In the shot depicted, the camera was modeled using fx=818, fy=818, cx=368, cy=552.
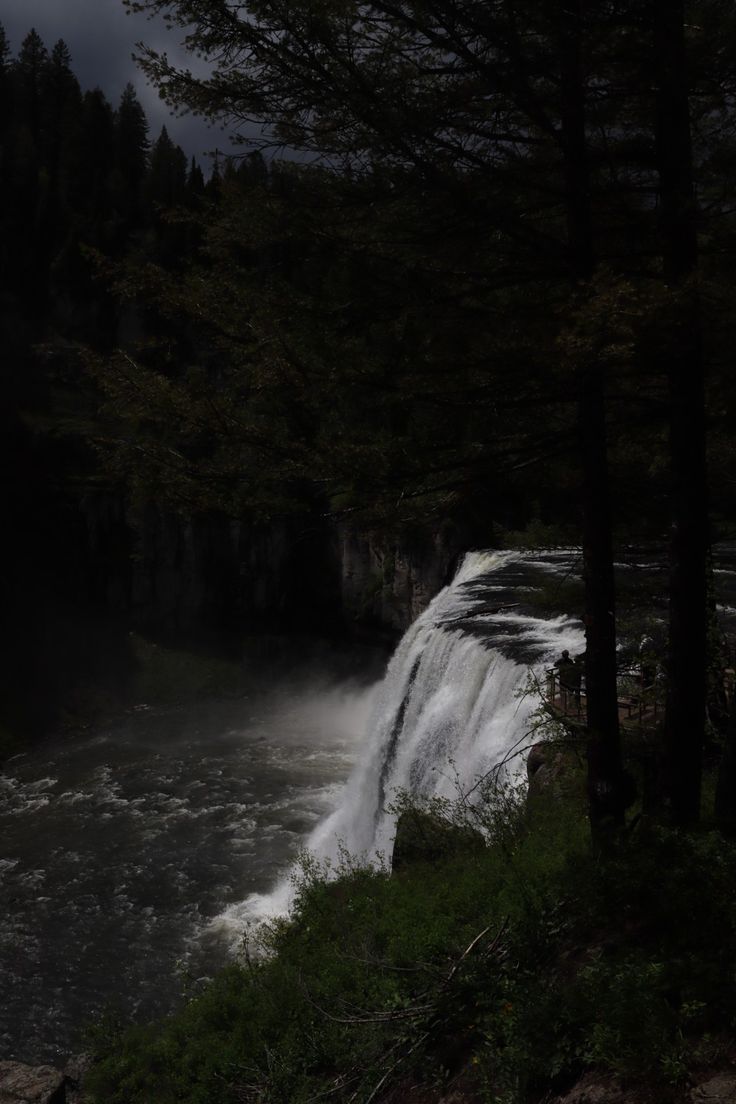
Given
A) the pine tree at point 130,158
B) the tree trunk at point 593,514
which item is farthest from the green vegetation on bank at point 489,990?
the pine tree at point 130,158

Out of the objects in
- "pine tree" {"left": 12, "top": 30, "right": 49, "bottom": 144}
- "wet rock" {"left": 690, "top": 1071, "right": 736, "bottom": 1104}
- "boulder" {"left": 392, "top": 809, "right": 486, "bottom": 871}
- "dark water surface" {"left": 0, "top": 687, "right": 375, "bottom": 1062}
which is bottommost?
"dark water surface" {"left": 0, "top": 687, "right": 375, "bottom": 1062}

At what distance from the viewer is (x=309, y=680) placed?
35.3m

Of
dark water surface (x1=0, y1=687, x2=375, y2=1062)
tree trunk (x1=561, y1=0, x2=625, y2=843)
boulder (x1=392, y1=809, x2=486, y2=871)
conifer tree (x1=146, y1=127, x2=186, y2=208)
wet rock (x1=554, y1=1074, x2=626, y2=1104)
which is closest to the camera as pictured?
wet rock (x1=554, y1=1074, x2=626, y2=1104)

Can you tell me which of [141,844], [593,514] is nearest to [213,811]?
[141,844]

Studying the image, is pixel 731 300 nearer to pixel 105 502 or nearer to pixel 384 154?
pixel 384 154

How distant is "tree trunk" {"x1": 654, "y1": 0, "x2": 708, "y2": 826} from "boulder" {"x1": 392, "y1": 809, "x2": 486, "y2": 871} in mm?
4017

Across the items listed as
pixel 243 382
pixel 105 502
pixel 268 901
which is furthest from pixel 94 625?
pixel 243 382

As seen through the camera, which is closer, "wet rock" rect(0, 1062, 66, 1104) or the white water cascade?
"wet rock" rect(0, 1062, 66, 1104)

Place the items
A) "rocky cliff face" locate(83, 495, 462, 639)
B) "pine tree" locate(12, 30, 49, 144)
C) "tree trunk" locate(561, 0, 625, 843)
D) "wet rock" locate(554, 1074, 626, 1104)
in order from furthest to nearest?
"pine tree" locate(12, 30, 49, 144) → "rocky cliff face" locate(83, 495, 462, 639) → "tree trunk" locate(561, 0, 625, 843) → "wet rock" locate(554, 1074, 626, 1104)

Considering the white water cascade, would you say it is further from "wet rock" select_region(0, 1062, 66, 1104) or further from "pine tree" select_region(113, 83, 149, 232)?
"pine tree" select_region(113, 83, 149, 232)

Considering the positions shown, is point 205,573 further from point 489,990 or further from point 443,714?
point 489,990

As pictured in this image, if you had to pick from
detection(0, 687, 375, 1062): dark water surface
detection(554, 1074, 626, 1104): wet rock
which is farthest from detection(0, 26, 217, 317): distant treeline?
detection(554, 1074, 626, 1104): wet rock

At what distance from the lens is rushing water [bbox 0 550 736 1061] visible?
45.2ft

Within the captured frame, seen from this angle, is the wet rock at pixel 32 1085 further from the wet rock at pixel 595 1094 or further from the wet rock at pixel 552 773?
the wet rock at pixel 595 1094
